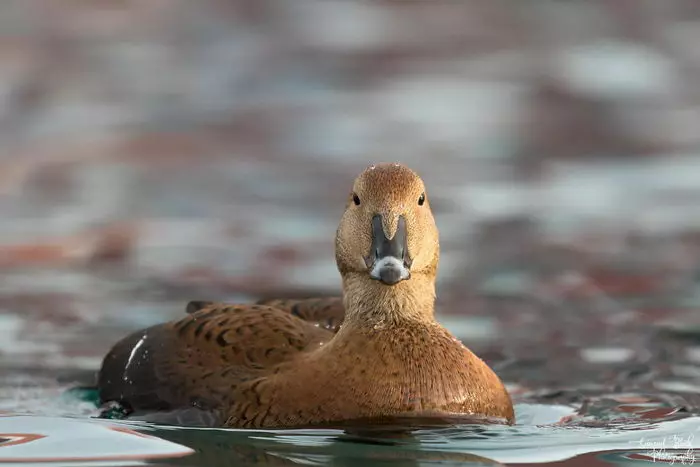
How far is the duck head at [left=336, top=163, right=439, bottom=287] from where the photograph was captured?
706 cm

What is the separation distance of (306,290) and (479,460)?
461 centimetres

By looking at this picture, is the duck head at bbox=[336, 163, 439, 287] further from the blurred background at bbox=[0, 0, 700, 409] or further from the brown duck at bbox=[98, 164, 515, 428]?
the blurred background at bbox=[0, 0, 700, 409]

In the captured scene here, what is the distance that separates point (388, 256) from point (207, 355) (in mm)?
1380

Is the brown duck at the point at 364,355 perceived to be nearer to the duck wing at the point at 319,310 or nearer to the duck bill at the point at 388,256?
the duck bill at the point at 388,256

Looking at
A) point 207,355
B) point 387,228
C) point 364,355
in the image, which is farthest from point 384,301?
point 207,355

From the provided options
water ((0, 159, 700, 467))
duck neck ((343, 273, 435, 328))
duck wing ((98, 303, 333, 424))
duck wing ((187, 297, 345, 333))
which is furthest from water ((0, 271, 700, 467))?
duck wing ((187, 297, 345, 333))

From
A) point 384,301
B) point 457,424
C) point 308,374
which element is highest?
point 384,301

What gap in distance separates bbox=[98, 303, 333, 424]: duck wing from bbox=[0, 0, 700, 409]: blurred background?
2.84 feet

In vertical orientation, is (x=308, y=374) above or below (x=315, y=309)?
below

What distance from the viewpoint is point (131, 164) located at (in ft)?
48.0

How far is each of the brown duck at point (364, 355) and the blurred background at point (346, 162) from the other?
4.96 feet

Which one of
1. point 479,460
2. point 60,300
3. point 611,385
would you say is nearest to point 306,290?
point 60,300

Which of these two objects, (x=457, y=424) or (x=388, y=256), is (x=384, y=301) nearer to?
(x=388, y=256)

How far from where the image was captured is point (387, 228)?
7090mm
